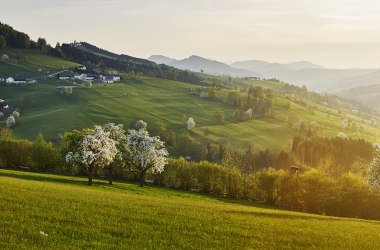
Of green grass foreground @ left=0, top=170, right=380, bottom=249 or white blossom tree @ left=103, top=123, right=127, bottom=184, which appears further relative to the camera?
white blossom tree @ left=103, top=123, right=127, bottom=184

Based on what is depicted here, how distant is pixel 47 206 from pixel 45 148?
81.7 meters

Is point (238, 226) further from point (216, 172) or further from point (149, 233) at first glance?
point (216, 172)

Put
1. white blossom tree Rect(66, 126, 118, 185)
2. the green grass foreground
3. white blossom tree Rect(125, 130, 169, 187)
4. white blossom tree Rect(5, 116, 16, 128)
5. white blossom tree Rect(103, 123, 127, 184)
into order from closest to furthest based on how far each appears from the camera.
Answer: the green grass foreground, white blossom tree Rect(66, 126, 118, 185), white blossom tree Rect(103, 123, 127, 184), white blossom tree Rect(125, 130, 169, 187), white blossom tree Rect(5, 116, 16, 128)

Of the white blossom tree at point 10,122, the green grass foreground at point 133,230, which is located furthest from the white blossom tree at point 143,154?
the white blossom tree at point 10,122

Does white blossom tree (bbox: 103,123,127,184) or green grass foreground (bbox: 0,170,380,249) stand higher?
green grass foreground (bbox: 0,170,380,249)

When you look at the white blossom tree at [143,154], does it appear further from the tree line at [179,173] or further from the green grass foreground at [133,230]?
the green grass foreground at [133,230]

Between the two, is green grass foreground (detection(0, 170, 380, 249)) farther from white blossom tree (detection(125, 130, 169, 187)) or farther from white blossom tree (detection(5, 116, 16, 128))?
white blossom tree (detection(5, 116, 16, 128))

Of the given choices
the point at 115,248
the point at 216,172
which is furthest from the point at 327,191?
the point at 115,248

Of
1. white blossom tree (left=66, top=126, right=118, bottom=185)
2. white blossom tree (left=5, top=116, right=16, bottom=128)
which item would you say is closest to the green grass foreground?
white blossom tree (left=66, top=126, right=118, bottom=185)

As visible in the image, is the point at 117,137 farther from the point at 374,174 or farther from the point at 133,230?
the point at 133,230

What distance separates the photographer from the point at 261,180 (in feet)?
366

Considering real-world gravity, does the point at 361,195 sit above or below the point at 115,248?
below

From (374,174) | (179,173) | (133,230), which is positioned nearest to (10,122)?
(179,173)

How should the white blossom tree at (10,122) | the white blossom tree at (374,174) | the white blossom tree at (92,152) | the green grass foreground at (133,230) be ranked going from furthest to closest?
the white blossom tree at (10,122) → the white blossom tree at (92,152) → the white blossom tree at (374,174) → the green grass foreground at (133,230)
